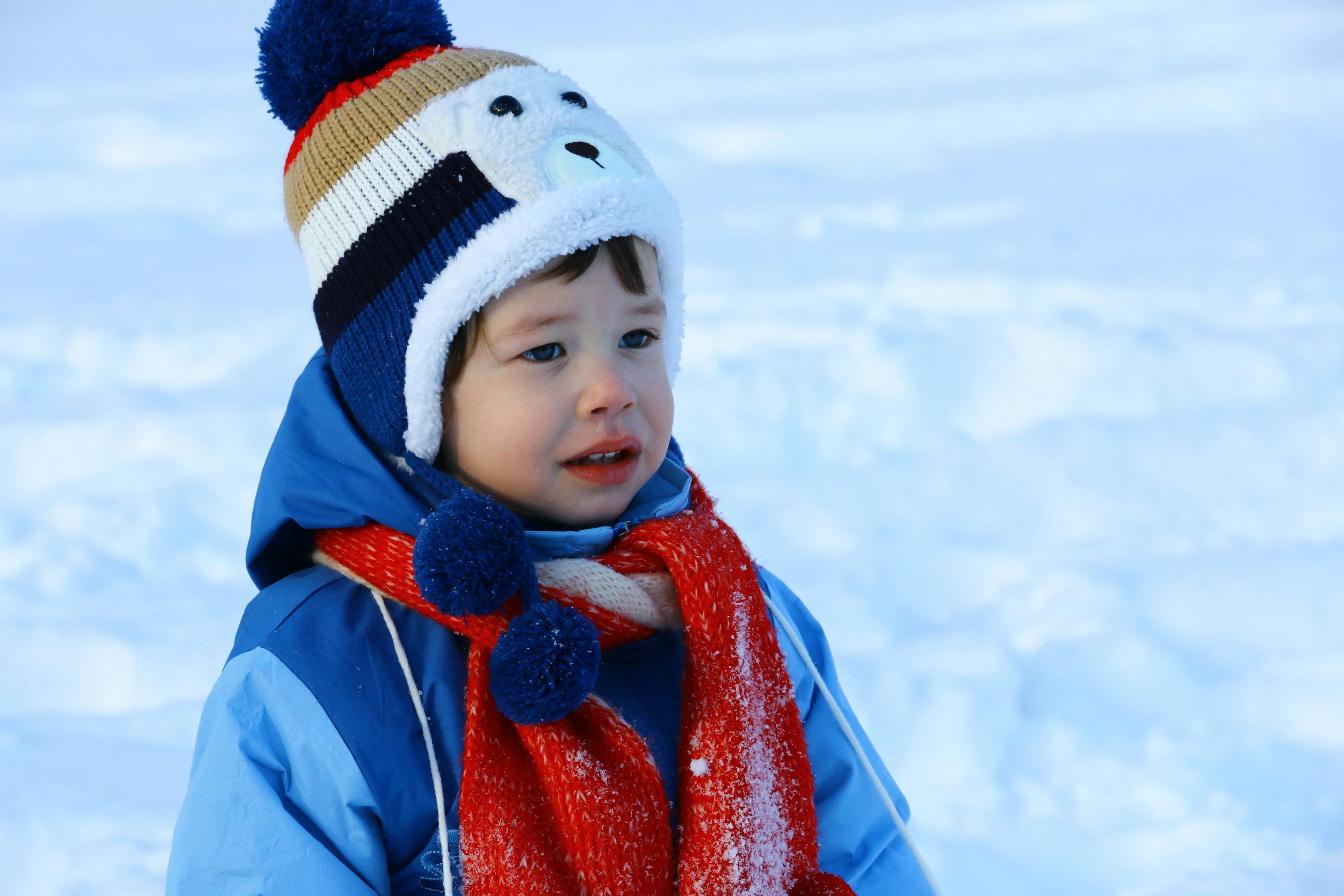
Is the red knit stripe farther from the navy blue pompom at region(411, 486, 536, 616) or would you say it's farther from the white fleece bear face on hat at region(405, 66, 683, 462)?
the navy blue pompom at region(411, 486, 536, 616)

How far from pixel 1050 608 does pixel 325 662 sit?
1528 mm

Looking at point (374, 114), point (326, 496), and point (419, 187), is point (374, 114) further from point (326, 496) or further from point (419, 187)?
point (326, 496)

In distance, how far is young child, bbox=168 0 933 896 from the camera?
989 millimetres

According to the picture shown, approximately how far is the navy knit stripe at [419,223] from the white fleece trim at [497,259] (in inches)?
0.9

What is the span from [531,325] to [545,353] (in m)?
0.03

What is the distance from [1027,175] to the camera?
4160 mm

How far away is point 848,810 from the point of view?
1266 mm

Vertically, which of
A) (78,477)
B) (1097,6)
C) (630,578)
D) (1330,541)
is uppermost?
(1097,6)

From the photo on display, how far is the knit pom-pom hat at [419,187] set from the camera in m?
1.07

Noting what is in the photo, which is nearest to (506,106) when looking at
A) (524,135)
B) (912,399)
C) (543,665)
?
(524,135)

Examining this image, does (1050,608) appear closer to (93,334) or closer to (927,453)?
(927,453)

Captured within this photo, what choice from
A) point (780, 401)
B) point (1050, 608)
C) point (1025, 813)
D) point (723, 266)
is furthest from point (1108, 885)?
point (723, 266)

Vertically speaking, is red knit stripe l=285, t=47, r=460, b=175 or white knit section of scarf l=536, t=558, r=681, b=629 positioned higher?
red knit stripe l=285, t=47, r=460, b=175

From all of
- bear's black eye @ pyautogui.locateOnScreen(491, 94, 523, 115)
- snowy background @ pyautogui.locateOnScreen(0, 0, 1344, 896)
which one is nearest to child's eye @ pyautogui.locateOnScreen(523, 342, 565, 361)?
bear's black eye @ pyautogui.locateOnScreen(491, 94, 523, 115)
